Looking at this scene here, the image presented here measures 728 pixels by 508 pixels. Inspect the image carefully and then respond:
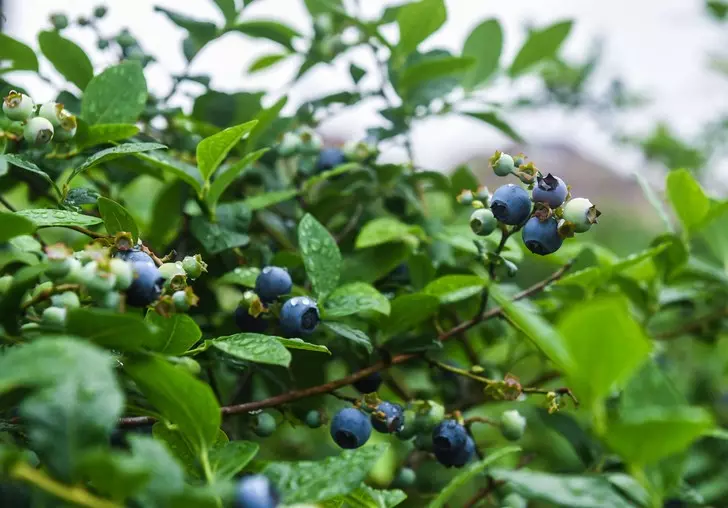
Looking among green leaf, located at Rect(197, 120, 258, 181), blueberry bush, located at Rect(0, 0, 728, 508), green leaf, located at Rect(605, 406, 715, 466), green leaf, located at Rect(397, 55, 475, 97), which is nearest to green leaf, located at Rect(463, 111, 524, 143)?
blueberry bush, located at Rect(0, 0, 728, 508)

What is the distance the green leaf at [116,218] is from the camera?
0.82m

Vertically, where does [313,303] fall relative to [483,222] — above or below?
below

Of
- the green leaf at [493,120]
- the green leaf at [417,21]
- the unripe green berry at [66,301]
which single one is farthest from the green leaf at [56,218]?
the green leaf at [493,120]

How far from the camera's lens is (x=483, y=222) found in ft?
3.00

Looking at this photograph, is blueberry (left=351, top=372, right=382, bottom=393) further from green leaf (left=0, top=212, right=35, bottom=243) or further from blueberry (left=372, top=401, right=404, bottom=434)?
green leaf (left=0, top=212, right=35, bottom=243)

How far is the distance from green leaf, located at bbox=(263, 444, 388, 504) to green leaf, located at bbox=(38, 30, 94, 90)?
0.72 m

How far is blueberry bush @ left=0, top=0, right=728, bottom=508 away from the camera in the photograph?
554 millimetres

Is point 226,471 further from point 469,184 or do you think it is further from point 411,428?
point 469,184

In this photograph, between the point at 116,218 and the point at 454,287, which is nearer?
the point at 116,218

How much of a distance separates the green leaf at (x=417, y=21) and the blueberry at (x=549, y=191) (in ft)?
1.81

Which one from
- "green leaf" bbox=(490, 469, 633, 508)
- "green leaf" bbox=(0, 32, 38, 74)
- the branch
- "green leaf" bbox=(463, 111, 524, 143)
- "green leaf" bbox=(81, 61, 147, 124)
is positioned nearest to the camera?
"green leaf" bbox=(490, 469, 633, 508)

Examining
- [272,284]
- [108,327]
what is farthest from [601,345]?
[272,284]

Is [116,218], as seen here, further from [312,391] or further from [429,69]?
[429,69]

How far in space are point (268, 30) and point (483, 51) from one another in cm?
43
